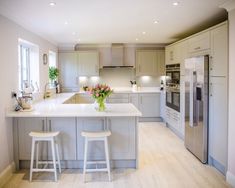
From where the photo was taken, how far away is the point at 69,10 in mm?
3570

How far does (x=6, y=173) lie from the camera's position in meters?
3.51

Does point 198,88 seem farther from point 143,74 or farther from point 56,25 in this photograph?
point 143,74

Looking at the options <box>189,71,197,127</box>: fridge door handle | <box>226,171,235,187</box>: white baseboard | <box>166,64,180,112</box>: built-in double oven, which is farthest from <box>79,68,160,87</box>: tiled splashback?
<box>226,171,235,187</box>: white baseboard

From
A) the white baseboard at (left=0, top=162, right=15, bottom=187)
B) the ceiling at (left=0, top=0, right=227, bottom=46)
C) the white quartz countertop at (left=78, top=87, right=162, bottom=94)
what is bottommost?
the white baseboard at (left=0, top=162, right=15, bottom=187)

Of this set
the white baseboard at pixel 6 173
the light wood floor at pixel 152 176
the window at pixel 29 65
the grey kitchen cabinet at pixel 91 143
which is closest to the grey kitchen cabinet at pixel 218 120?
the light wood floor at pixel 152 176

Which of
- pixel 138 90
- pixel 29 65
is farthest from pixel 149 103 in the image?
pixel 29 65

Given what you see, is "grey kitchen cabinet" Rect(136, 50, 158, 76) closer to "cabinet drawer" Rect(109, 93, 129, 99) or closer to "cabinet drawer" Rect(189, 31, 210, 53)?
"cabinet drawer" Rect(109, 93, 129, 99)

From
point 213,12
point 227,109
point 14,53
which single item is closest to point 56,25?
point 14,53

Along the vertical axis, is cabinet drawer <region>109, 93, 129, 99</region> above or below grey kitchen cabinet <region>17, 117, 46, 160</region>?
Answer: above

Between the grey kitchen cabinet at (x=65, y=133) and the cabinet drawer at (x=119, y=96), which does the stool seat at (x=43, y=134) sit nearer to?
the grey kitchen cabinet at (x=65, y=133)

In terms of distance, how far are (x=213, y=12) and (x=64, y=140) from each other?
9.75 feet

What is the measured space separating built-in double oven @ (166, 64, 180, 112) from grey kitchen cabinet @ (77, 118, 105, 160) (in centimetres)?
244

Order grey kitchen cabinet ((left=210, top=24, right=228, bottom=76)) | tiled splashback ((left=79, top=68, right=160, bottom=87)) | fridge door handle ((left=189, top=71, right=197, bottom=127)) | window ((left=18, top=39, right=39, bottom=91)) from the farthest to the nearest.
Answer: tiled splashback ((left=79, top=68, right=160, bottom=87)) < window ((left=18, top=39, right=39, bottom=91)) < fridge door handle ((left=189, top=71, right=197, bottom=127)) < grey kitchen cabinet ((left=210, top=24, right=228, bottom=76))

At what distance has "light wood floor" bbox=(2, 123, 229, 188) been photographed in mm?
3328
